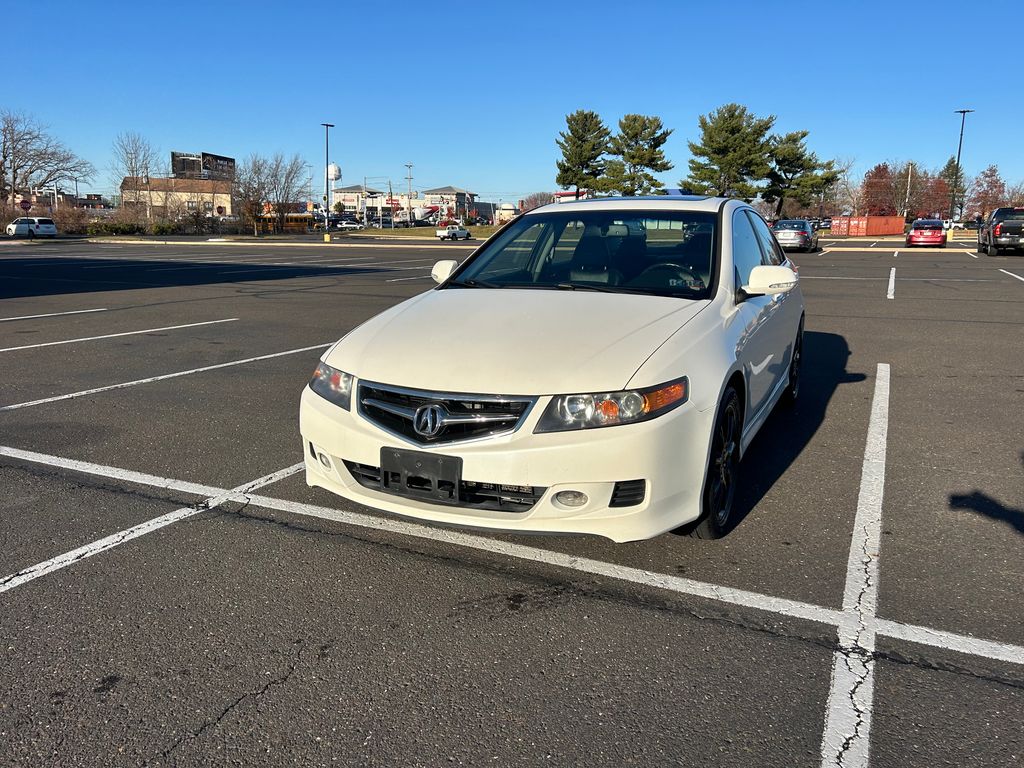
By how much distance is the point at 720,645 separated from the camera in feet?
9.23

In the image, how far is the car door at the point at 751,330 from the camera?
4023 millimetres

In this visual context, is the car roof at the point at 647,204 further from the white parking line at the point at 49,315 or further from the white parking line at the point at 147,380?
the white parking line at the point at 49,315

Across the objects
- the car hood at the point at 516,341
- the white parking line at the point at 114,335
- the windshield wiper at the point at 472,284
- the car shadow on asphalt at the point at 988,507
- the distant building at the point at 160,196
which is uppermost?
the distant building at the point at 160,196

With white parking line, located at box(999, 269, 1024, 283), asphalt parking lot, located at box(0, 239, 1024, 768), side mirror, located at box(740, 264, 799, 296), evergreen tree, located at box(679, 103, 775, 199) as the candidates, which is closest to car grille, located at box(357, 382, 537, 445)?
asphalt parking lot, located at box(0, 239, 1024, 768)

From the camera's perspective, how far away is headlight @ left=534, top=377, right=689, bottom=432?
300 cm

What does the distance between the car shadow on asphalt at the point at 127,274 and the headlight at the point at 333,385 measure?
14230mm

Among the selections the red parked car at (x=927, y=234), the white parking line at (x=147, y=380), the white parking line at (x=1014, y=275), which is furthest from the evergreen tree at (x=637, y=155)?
the white parking line at (x=147, y=380)

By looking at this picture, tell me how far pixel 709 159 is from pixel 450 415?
62.2 m

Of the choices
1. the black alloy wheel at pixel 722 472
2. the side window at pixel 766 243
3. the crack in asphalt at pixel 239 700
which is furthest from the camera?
the side window at pixel 766 243

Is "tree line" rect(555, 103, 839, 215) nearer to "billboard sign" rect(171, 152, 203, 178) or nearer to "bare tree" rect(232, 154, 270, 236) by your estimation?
"bare tree" rect(232, 154, 270, 236)

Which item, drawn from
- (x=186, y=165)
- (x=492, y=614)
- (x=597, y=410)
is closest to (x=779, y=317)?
(x=597, y=410)

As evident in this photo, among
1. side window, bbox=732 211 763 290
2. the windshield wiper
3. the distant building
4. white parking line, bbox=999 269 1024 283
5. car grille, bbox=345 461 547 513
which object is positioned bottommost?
car grille, bbox=345 461 547 513

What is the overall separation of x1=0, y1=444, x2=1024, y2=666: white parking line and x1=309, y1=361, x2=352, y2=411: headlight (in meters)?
0.72

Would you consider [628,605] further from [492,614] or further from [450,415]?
[450,415]
